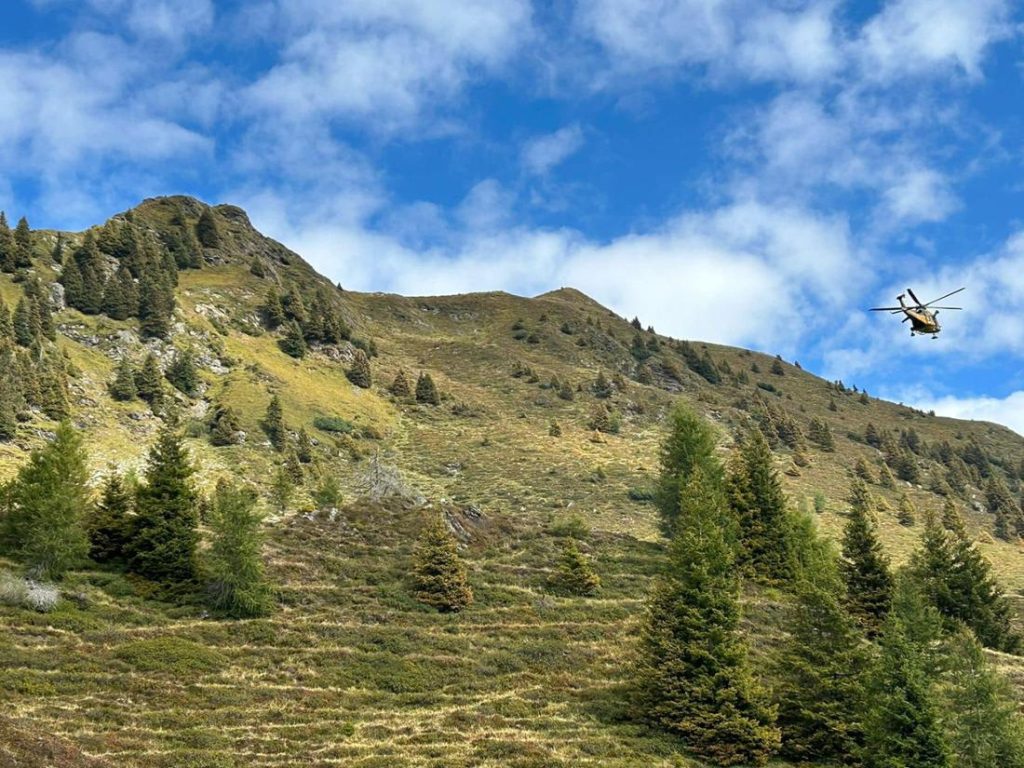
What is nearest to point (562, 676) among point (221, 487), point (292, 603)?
point (292, 603)

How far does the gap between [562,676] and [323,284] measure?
14584 centimetres

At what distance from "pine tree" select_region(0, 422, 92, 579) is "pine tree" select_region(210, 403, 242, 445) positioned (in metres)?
40.4

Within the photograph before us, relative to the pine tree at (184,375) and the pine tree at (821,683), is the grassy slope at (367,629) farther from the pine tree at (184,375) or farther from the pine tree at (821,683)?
the pine tree at (821,683)

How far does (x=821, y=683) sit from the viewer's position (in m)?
30.7

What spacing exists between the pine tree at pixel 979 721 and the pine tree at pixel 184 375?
87024 millimetres

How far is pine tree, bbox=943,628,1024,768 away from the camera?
86.0 ft

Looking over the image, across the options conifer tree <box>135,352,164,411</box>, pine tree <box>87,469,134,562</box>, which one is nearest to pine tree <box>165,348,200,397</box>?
conifer tree <box>135,352,164,411</box>

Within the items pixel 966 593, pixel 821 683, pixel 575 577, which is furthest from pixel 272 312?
pixel 821 683

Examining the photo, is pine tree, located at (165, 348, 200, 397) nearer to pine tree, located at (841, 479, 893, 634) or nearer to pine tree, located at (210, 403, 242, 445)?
pine tree, located at (210, 403, 242, 445)

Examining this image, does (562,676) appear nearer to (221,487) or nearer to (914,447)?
(221,487)

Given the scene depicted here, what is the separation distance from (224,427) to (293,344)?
126 feet

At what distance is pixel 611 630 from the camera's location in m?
44.4

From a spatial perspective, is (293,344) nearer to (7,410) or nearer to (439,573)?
(7,410)

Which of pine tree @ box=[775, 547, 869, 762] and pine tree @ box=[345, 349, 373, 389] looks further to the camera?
pine tree @ box=[345, 349, 373, 389]
